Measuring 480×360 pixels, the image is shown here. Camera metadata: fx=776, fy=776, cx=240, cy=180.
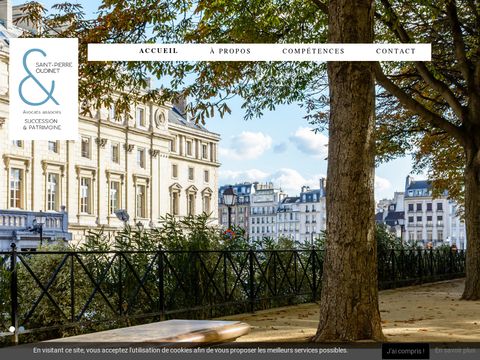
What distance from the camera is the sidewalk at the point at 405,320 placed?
342 inches

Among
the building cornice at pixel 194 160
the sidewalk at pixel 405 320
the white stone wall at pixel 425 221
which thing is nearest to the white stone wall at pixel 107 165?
the building cornice at pixel 194 160

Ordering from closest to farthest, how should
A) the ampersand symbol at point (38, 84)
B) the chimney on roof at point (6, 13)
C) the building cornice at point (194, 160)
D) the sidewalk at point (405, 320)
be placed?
1. the sidewalk at point (405, 320)
2. the ampersand symbol at point (38, 84)
3. the chimney on roof at point (6, 13)
4. the building cornice at point (194, 160)

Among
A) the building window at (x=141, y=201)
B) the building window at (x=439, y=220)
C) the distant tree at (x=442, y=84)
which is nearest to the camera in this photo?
the distant tree at (x=442, y=84)

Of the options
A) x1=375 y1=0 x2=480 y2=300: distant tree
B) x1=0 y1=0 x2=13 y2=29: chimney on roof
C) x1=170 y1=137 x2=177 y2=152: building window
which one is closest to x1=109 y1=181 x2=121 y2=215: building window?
x1=170 y1=137 x2=177 y2=152: building window

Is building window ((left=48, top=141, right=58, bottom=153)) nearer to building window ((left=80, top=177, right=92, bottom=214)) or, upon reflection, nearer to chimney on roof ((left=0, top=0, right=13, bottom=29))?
building window ((left=80, top=177, right=92, bottom=214))

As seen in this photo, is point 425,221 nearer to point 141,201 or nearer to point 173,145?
point 173,145

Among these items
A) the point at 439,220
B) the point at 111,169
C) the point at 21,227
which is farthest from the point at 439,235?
the point at 21,227

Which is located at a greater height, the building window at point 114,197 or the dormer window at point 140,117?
the dormer window at point 140,117

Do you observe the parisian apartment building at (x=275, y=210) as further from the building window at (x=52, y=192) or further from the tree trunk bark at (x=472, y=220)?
the tree trunk bark at (x=472, y=220)

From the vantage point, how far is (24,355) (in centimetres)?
543

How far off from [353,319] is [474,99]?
8.34 metres

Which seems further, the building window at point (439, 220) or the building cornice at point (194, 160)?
the building window at point (439, 220)

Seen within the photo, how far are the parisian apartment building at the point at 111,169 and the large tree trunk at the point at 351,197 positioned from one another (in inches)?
1573

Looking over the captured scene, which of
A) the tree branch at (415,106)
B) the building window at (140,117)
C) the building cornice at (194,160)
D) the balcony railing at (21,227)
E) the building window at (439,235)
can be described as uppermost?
the building window at (140,117)
